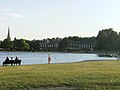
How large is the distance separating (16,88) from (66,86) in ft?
10.2

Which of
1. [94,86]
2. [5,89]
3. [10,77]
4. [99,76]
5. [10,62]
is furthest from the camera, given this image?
[10,62]

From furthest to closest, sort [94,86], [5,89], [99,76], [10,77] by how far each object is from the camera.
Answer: [99,76]
[10,77]
[94,86]
[5,89]

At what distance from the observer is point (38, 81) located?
2075cm

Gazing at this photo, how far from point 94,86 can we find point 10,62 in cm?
2725

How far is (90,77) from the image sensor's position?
23.1 metres

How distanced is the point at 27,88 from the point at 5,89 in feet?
4.28

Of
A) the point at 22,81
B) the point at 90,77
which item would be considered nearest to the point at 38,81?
the point at 22,81

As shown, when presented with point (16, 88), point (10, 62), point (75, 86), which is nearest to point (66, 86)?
point (75, 86)

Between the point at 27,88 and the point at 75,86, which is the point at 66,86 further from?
the point at 27,88

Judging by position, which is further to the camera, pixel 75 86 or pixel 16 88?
pixel 75 86

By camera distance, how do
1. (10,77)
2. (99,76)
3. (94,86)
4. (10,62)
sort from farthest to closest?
(10,62), (99,76), (10,77), (94,86)

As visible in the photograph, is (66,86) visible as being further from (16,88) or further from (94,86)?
(16,88)

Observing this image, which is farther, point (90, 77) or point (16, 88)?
point (90, 77)

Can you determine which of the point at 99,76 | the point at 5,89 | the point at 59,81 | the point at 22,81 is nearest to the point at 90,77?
the point at 99,76
